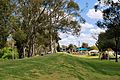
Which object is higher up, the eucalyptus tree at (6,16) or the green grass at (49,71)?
the eucalyptus tree at (6,16)

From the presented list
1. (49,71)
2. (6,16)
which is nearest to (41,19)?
(6,16)

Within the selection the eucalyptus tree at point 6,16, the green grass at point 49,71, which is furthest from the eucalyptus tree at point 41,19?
the green grass at point 49,71

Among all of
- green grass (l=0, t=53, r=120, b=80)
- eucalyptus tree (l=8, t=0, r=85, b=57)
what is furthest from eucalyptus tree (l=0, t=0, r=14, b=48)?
green grass (l=0, t=53, r=120, b=80)

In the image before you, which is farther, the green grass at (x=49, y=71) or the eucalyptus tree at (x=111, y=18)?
the eucalyptus tree at (x=111, y=18)

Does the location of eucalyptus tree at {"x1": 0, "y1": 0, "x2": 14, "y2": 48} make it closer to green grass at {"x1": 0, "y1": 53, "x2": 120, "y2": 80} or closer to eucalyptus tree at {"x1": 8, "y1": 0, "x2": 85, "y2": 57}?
eucalyptus tree at {"x1": 8, "y1": 0, "x2": 85, "y2": 57}

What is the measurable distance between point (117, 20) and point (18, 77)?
29.3 meters

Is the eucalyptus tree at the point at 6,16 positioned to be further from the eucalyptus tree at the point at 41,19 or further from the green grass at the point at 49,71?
the green grass at the point at 49,71

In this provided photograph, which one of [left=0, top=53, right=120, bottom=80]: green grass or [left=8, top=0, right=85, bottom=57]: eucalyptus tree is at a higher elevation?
[left=8, top=0, right=85, bottom=57]: eucalyptus tree

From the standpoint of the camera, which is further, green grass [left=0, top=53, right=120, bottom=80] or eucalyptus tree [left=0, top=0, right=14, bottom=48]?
eucalyptus tree [left=0, top=0, right=14, bottom=48]

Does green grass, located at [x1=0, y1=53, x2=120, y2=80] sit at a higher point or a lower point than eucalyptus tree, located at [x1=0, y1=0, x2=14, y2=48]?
lower

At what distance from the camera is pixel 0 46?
47.8 metres

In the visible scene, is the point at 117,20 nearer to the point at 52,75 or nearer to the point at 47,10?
the point at 47,10

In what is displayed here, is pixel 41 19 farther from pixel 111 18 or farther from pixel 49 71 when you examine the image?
pixel 49 71

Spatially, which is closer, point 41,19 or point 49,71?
point 49,71
